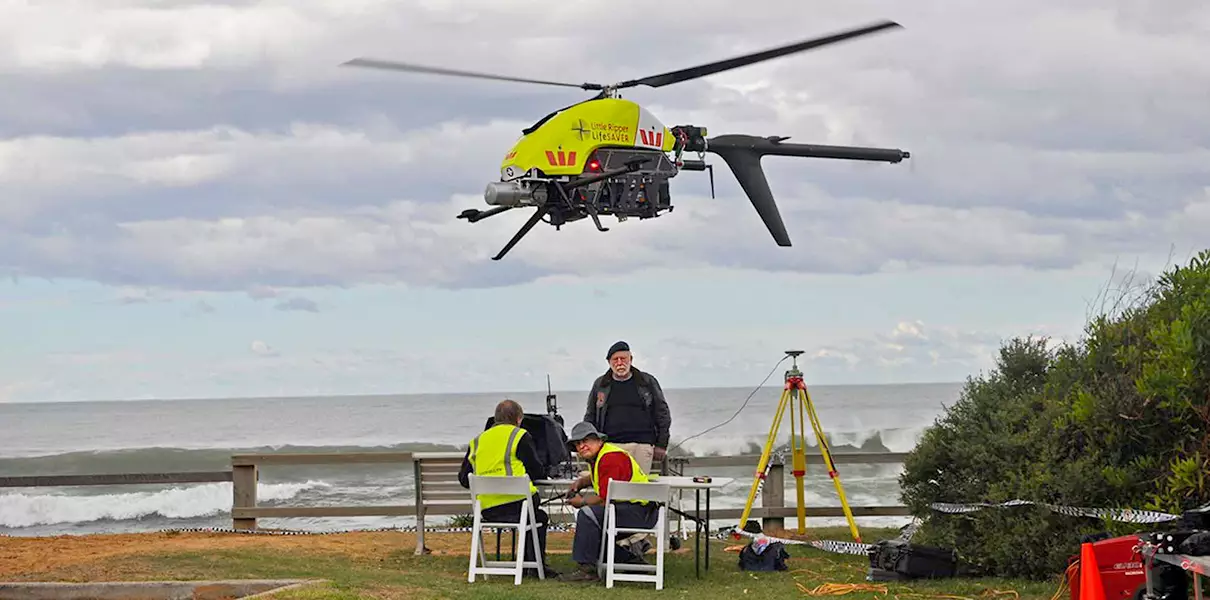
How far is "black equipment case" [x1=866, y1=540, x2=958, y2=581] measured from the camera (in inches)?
379

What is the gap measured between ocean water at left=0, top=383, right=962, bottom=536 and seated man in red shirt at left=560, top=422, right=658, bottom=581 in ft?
15.4

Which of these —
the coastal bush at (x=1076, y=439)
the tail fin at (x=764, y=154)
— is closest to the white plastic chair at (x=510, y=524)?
the coastal bush at (x=1076, y=439)

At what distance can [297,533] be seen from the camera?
42.5ft

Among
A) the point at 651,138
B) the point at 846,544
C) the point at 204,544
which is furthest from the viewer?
the point at 651,138

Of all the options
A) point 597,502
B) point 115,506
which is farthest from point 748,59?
point 115,506

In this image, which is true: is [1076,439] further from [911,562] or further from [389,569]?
[389,569]

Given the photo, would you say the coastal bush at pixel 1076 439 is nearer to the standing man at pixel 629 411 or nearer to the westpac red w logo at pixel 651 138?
the standing man at pixel 629 411

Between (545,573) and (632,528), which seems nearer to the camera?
(632,528)

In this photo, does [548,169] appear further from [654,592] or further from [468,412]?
[468,412]

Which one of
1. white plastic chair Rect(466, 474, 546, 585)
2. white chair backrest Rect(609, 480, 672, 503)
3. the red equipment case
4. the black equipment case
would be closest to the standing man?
white plastic chair Rect(466, 474, 546, 585)

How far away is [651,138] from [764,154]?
6.55 ft

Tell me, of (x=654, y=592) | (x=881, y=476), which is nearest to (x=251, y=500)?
(x=654, y=592)

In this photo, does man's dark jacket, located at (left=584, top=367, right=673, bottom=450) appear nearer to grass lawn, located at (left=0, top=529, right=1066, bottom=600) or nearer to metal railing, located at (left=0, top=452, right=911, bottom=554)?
metal railing, located at (left=0, top=452, right=911, bottom=554)

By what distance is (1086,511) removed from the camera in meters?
9.00
